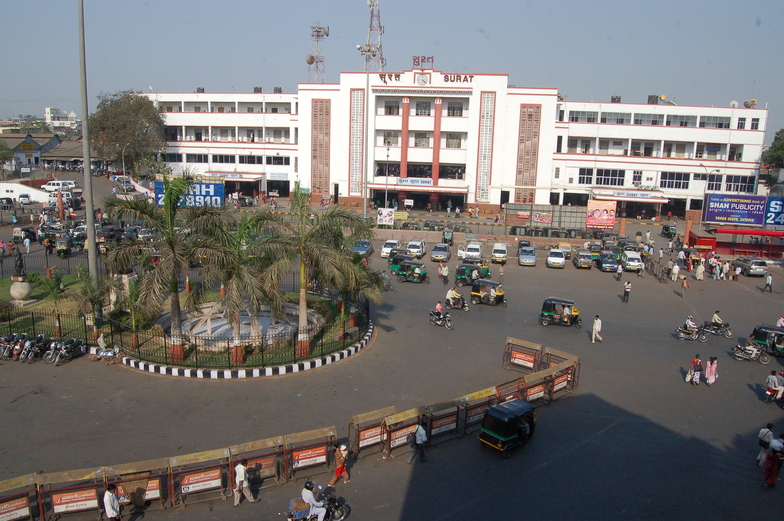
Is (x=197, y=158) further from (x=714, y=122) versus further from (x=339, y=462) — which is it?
(x=339, y=462)

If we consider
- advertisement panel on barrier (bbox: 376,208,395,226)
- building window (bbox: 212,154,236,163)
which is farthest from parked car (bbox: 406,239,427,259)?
building window (bbox: 212,154,236,163)

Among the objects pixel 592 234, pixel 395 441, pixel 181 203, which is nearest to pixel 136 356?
pixel 181 203

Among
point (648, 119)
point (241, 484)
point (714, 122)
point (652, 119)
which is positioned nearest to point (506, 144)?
point (648, 119)

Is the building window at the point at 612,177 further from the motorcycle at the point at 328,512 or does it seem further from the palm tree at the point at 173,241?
the motorcycle at the point at 328,512

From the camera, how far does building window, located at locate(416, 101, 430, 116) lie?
5884 cm

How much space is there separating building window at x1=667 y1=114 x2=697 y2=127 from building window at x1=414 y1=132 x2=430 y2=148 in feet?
89.9

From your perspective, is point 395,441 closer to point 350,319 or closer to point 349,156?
point 350,319

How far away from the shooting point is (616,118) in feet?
204

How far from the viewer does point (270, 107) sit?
70062 millimetres

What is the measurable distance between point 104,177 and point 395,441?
2770 inches

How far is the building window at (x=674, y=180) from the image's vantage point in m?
60.1

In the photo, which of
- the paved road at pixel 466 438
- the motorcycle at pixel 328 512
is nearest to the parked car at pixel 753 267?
the paved road at pixel 466 438

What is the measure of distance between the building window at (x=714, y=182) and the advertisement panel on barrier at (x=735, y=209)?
20.1m

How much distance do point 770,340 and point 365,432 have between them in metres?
16.7
